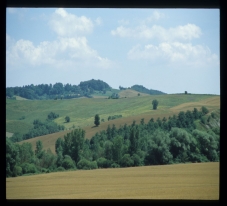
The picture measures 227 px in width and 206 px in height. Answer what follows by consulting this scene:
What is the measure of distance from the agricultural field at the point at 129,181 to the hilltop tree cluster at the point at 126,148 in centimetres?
7

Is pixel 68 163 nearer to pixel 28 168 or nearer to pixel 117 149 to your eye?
pixel 28 168

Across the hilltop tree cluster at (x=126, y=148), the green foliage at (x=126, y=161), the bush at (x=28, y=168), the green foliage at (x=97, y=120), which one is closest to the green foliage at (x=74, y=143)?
the hilltop tree cluster at (x=126, y=148)

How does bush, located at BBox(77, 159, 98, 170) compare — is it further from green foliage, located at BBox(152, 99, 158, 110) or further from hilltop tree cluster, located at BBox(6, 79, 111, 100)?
green foliage, located at BBox(152, 99, 158, 110)

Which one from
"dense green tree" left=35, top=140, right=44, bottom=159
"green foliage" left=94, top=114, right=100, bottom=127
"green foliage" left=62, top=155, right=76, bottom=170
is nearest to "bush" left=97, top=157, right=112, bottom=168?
"green foliage" left=62, top=155, right=76, bottom=170

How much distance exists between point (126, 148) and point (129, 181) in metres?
0.34

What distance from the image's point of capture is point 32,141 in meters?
3.49

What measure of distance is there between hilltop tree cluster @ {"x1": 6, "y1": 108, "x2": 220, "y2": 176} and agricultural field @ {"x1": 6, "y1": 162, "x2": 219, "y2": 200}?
0.07m

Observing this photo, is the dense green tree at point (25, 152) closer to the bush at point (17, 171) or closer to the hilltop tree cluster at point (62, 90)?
the bush at point (17, 171)

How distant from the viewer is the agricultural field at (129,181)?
3215mm

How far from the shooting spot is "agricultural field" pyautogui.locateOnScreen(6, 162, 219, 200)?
10.5 ft

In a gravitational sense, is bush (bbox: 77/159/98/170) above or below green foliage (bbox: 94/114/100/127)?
below
